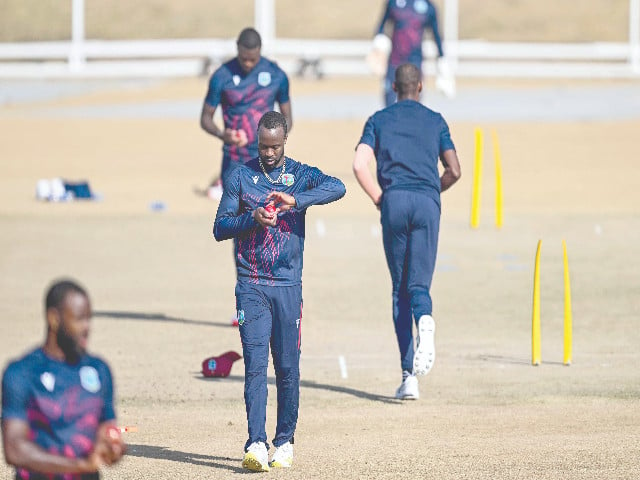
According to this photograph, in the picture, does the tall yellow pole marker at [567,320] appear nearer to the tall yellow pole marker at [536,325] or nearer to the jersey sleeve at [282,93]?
the tall yellow pole marker at [536,325]

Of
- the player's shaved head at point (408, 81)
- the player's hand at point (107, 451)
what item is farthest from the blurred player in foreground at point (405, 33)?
the player's hand at point (107, 451)

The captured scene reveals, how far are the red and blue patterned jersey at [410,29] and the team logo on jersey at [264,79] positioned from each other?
27.3 ft

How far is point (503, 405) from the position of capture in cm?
1009

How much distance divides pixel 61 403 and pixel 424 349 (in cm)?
425

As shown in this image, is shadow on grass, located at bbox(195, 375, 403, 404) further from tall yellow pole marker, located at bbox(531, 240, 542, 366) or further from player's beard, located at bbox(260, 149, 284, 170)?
player's beard, located at bbox(260, 149, 284, 170)

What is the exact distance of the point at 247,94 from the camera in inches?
503

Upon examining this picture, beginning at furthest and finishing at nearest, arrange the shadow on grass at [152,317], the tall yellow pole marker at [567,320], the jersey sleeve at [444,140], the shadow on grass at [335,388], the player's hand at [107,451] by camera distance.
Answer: the shadow on grass at [152,317], the tall yellow pole marker at [567,320], the shadow on grass at [335,388], the jersey sleeve at [444,140], the player's hand at [107,451]

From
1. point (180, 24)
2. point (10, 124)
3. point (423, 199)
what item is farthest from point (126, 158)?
point (180, 24)

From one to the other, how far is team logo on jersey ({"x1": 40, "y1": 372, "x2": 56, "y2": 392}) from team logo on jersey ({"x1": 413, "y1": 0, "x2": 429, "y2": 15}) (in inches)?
638

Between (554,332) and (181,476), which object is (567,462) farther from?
(554,332)

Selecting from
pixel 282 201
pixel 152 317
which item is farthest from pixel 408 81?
pixel 152 317

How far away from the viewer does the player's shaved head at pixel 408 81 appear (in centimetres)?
1021

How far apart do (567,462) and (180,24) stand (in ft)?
247

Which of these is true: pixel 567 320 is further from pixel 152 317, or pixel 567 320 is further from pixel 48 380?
pixel 48 380
